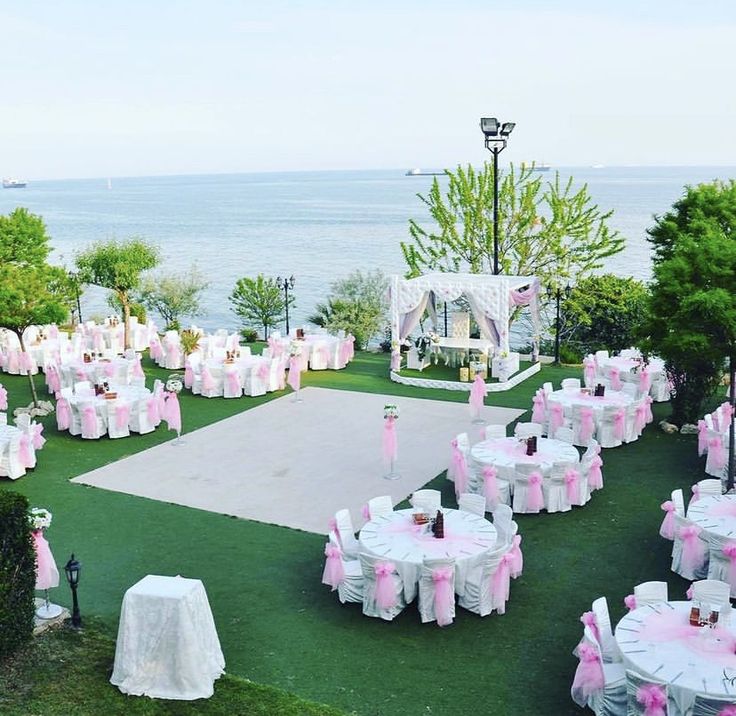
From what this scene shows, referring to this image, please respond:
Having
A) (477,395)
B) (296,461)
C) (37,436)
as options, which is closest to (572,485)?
(477,395)

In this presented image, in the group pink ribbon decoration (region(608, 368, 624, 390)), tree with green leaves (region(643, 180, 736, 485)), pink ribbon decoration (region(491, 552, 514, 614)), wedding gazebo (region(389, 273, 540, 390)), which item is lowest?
pink ribbon decoration (region(491, 552, 514, 614))

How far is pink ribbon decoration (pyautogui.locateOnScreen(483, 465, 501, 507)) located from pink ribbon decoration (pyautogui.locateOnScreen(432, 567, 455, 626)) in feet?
11.1

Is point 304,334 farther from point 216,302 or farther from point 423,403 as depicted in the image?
point 216,302

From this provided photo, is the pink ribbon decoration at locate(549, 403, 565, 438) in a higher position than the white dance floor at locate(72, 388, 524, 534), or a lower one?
higher

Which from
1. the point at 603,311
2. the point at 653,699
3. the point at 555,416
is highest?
the point at 603,311

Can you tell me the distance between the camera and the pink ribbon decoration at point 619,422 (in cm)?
1551

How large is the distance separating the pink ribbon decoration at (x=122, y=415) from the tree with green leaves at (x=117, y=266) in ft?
24.8

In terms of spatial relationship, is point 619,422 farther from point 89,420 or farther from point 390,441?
point 89,420

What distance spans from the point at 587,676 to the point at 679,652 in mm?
834

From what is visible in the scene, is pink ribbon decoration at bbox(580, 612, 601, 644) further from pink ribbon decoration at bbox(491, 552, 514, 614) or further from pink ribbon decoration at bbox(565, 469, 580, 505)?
pink ribbon decoration at bbox(565, 469, 580, 505)

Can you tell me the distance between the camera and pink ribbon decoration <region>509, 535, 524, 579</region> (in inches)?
394

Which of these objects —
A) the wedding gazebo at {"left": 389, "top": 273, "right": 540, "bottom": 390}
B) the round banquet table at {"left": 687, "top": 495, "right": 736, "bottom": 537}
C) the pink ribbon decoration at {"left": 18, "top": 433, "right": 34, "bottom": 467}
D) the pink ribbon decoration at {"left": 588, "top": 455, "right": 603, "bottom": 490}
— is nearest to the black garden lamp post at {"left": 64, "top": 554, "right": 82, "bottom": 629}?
the pink ribbon decoration at {"left": 18, "top": 433, "right": 34, "bottom": 467}

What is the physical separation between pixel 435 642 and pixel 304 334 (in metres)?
15.1

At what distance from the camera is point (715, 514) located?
1062 cm
